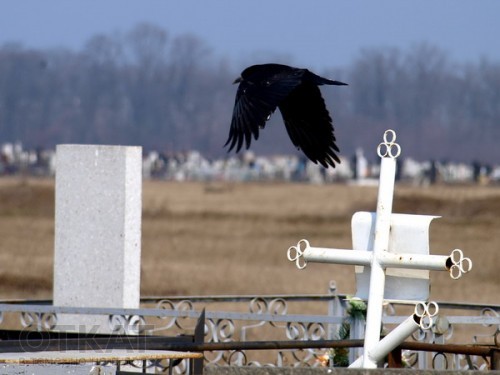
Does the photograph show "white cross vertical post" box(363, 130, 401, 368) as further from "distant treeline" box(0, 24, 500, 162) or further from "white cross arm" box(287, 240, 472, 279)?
"distant treeline" box(0, 24, 500, 162)

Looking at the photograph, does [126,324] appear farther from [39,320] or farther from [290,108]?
[290,108]

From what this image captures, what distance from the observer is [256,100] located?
283 inches

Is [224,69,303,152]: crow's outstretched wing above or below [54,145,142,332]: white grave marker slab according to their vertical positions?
above

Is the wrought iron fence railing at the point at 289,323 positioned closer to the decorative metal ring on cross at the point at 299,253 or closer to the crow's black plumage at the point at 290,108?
the crow's black plumage at the point at 290,108

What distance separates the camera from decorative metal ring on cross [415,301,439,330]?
4621 millimetres

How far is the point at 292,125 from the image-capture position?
7.23 metres

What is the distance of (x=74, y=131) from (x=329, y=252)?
126151 mm

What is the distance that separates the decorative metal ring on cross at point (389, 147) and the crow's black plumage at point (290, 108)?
6.57 ft

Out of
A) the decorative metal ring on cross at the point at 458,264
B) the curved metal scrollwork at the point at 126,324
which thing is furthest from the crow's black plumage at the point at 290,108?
the decorative metal ring on cross at the point at 458,264

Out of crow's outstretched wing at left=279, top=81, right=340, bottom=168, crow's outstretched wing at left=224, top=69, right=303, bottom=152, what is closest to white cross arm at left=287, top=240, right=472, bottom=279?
crow's outstretched wing at left=224, top=69, right=303, bottom=152

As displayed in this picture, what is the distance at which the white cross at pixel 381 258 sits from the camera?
4.67m

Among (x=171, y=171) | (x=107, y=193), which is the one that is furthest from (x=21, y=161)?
(x=107, y=193)

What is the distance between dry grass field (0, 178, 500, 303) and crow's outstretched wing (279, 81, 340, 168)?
9.40 meters

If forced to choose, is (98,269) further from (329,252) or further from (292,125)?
(329,252)
